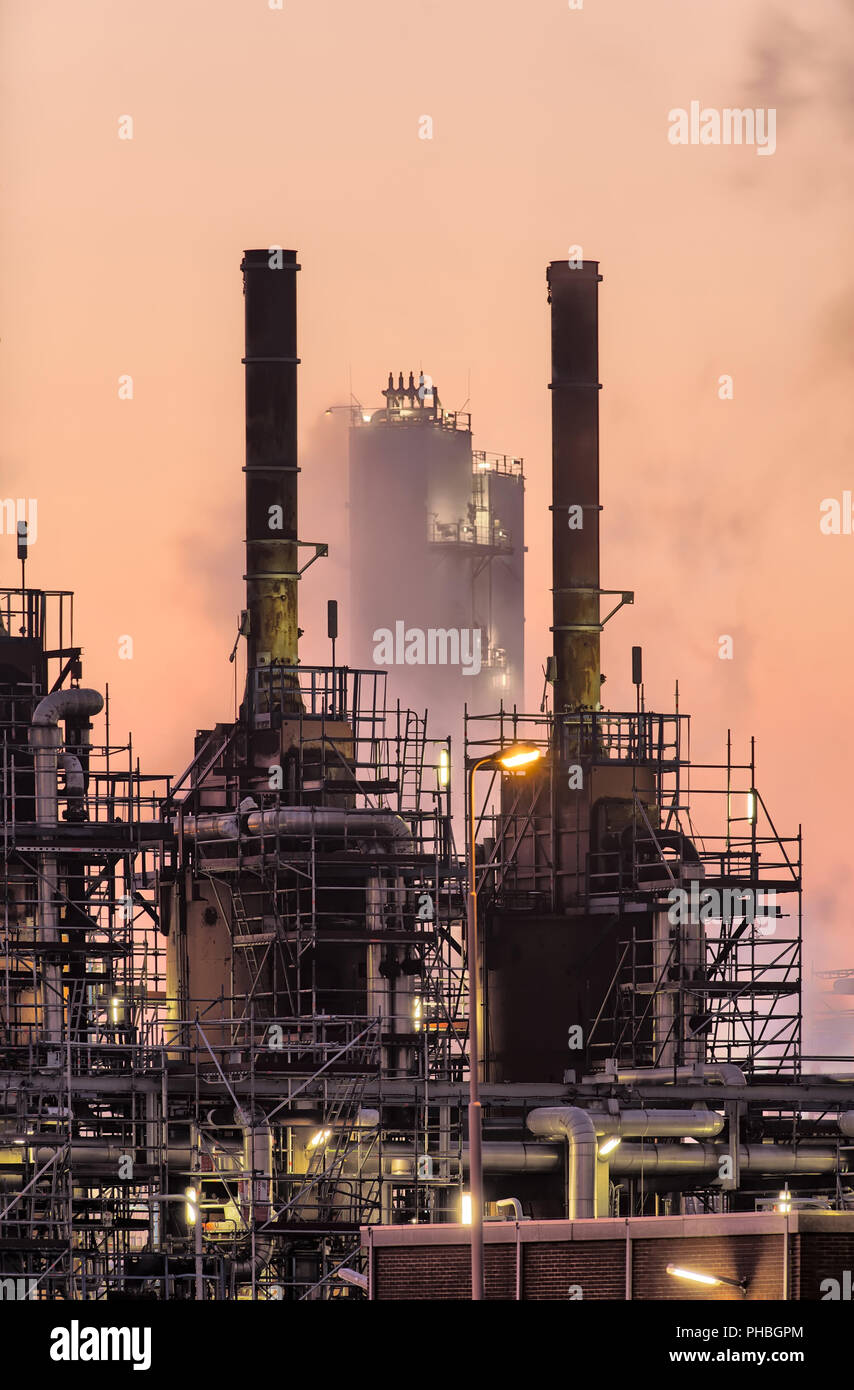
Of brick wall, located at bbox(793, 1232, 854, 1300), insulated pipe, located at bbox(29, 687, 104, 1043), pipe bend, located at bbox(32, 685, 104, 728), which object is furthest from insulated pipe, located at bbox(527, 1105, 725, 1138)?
brick wall, located at bbox(793, 1232, 854, 1300)

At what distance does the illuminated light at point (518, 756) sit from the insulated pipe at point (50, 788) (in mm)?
23787

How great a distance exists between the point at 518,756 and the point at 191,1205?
20235 mm

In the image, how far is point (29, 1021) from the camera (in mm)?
59375

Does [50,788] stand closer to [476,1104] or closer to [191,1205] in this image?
[191,1205]

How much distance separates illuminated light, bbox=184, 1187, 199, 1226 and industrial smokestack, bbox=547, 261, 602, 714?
20.7 meters

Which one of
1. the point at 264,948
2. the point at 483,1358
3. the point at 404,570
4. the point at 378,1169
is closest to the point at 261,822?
the point at 264,948

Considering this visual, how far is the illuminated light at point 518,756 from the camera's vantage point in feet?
117

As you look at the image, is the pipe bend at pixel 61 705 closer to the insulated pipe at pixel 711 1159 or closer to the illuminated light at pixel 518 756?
the insulated pipe at pixel 711 1159

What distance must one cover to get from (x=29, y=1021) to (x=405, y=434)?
6519 centimetres

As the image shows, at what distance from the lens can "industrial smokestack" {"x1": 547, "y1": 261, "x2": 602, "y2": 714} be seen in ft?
238

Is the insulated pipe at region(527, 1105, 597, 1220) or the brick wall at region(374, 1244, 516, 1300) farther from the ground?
the insulated pipe at region(527, 1105, 597, 1220)

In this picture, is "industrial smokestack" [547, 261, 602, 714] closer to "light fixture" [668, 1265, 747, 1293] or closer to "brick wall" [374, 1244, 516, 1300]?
"brick wall" [374, 1244, 516, 1300]

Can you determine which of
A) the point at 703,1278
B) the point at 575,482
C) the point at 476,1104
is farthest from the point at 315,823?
the point at 476,1104

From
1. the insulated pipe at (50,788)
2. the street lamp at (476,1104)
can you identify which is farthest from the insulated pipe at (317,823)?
the street lamp at (476,1104)
